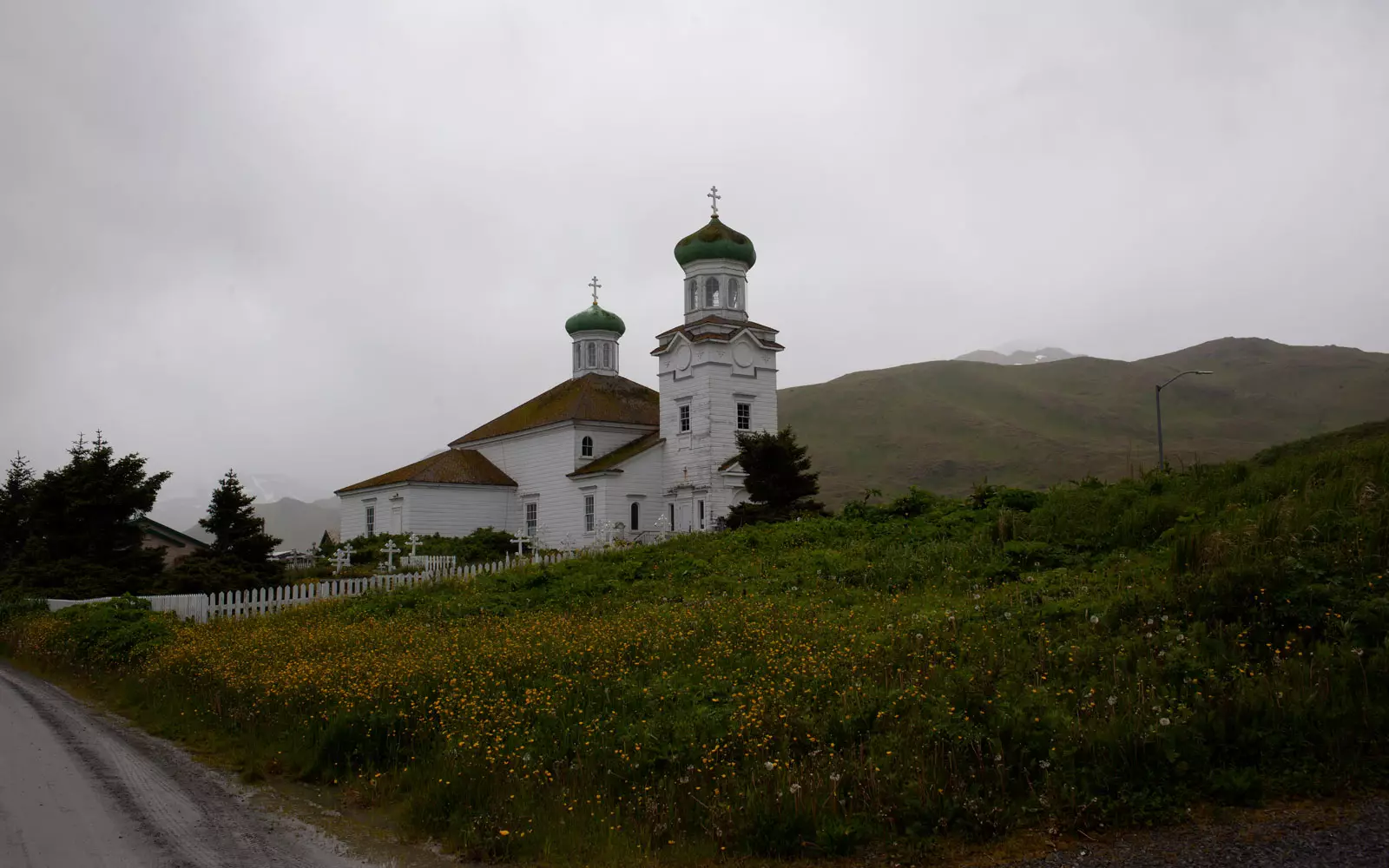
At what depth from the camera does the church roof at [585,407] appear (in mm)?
44781

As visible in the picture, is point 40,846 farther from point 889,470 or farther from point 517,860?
point 889,470

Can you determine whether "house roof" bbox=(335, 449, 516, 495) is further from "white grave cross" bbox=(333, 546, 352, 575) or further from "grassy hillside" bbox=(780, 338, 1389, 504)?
"grassy hillside" bbox=(780, 338, 1389, 504)

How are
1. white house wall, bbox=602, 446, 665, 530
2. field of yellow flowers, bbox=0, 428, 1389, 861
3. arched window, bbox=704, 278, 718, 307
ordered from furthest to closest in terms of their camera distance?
arched window, bbox=704, 278, 718, 307 < white house wall, bbox=602, 446, 665, 530 < field of yellow flowers, bbox=0, 428, 1389, 861

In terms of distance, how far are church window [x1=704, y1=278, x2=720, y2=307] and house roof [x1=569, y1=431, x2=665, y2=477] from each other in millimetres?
5771

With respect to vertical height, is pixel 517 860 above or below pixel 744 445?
below

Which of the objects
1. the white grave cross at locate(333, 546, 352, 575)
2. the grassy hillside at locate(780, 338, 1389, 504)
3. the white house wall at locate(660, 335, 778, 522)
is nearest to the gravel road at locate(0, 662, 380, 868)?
the white grave cross at locate(333, 546, 352, 575)

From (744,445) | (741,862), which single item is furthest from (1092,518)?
(744,445)

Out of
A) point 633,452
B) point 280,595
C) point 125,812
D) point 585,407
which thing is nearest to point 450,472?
point 585,407

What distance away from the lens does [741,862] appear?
736 cm

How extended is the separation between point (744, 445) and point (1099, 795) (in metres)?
27.6

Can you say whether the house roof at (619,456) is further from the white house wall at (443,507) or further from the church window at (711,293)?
the church window at (711,293)

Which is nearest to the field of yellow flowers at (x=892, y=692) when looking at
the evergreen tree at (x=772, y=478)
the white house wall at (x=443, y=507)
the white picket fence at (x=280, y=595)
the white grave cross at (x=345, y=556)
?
the white picket fence at (x=280, y=595)

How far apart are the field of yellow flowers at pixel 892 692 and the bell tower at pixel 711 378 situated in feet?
77.3

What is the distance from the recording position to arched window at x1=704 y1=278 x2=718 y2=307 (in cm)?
4300
